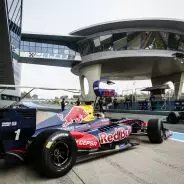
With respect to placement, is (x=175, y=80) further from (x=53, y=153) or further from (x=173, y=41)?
(x=53, y=153)

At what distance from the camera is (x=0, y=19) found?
16.2 metres

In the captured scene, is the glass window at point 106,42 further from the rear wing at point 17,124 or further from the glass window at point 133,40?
the rear wing at point 17,124

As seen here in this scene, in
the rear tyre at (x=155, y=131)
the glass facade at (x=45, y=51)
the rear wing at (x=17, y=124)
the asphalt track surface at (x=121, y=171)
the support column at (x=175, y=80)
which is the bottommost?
the asphalt track surface at (x=121, y=171)

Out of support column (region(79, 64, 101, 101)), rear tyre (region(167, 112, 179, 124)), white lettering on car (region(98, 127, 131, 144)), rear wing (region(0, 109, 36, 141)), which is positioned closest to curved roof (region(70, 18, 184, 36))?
support column (region(79, 64, 101, 101))

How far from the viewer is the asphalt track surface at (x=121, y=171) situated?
3.59m

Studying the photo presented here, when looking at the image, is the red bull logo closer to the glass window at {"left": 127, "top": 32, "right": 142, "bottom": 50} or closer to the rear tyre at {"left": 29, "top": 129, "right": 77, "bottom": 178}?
the rear tyre at {"left": 29, "top": 129, "right": 77, "bottom": 178}

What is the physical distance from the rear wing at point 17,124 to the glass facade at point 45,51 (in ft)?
133

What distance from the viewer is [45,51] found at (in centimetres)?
4503

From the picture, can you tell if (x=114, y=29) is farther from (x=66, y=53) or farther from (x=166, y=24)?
(x=66, y=53)

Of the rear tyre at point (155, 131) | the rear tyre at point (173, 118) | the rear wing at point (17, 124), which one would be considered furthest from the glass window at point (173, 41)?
the rear wing at point (17, 124)

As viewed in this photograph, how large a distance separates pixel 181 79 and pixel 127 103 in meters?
20.9

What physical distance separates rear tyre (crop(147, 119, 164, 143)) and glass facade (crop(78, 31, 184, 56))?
3187 cm

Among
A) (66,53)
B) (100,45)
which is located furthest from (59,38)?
(100,45)

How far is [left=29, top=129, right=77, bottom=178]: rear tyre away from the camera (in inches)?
141
